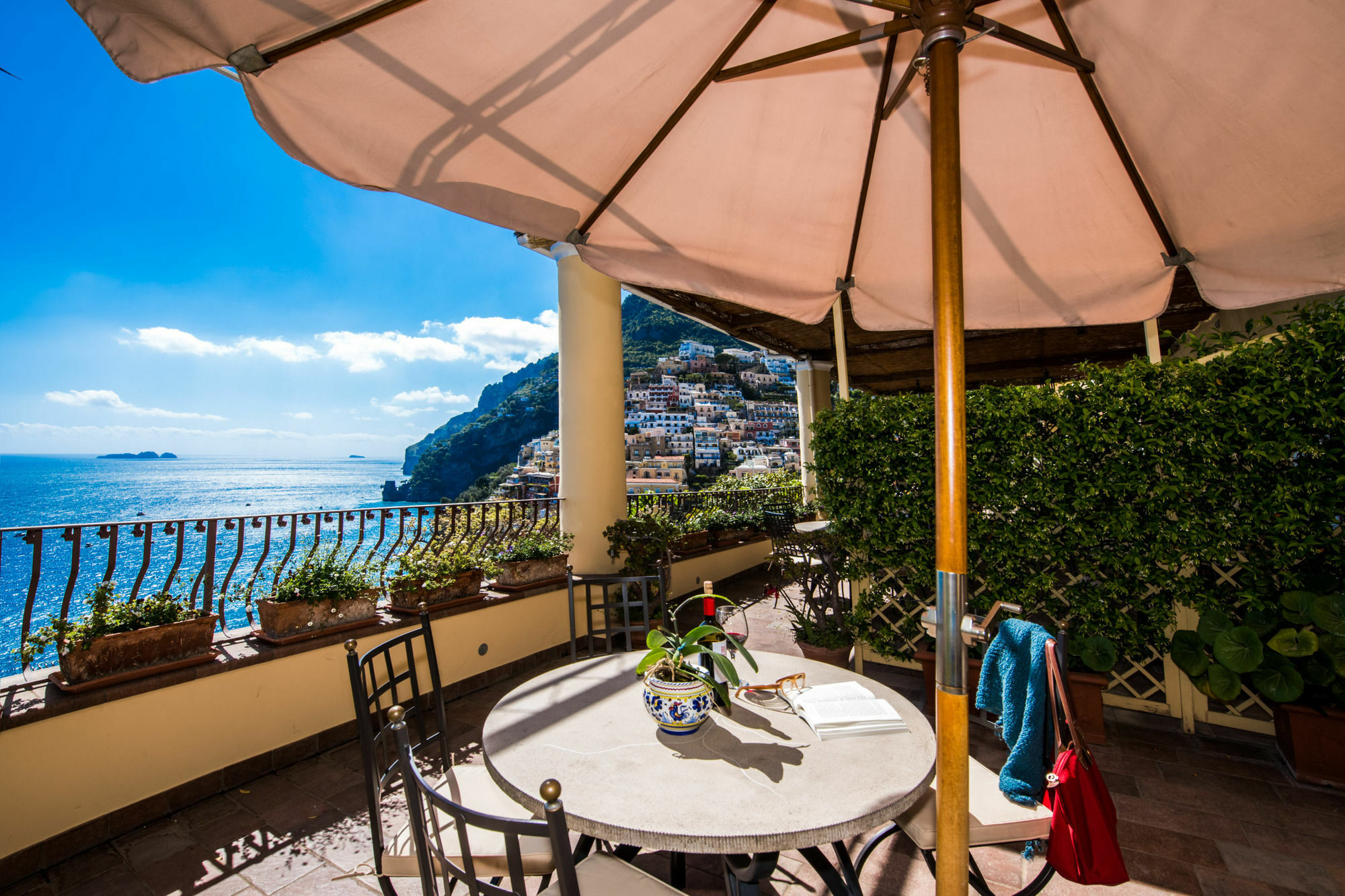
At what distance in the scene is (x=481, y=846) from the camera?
1.57 metres

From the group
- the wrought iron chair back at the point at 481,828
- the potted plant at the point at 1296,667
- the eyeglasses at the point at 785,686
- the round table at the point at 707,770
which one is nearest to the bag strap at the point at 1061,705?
the round table at the point at 707,770

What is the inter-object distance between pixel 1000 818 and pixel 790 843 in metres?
0.85

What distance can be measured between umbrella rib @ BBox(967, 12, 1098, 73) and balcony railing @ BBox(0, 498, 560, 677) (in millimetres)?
3829

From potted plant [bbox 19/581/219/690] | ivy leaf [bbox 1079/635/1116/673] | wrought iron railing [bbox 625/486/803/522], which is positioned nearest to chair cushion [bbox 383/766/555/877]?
potted plant [bbox 19/581/219/690]

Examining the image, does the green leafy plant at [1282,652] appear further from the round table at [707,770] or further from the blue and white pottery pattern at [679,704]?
the blue and white pottery pattern at [679,704]

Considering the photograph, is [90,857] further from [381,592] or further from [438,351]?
[438,351]

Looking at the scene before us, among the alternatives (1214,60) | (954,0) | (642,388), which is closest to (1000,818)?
(954,0)

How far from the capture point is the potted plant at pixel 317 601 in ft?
10.2

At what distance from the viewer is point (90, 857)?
2.30 m

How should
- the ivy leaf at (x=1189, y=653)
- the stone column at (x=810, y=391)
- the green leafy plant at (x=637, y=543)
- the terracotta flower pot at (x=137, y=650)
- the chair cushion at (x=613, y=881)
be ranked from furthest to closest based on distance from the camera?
the stone column at (x=810, y=391) < the green leafy plant at (x=637, y=543) < the ivy leaf at (x=1189, y=653) < the terracotta flower pot at (x=137, y=650) < the chair cushion at (x=613, y=881)

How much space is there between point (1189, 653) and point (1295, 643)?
0.40m

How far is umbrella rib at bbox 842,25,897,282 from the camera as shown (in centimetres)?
185

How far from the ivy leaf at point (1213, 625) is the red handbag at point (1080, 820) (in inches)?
76.8

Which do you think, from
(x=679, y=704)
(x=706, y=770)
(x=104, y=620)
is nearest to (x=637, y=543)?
(x=104, y=620)
